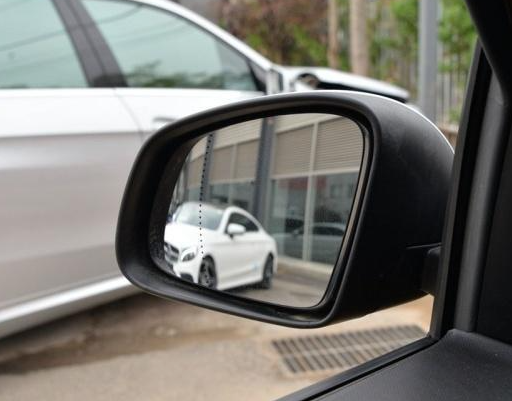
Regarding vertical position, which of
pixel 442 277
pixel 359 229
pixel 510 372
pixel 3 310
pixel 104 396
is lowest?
pixel 104 396

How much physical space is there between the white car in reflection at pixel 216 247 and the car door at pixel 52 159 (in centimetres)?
140

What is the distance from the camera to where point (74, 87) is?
283 centimetres

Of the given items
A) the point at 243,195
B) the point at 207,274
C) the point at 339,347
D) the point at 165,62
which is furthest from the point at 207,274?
the point at 165,62

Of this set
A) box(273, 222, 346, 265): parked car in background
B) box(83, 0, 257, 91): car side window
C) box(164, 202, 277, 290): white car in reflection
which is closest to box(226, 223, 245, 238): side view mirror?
box(164, 202, 277, 290): white car in reflection

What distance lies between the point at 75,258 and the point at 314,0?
1128 cm

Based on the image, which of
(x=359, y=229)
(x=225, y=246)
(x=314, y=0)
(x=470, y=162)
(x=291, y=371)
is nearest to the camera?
(x=359, y=229)

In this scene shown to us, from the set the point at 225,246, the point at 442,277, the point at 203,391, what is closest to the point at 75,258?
the point at 203,391

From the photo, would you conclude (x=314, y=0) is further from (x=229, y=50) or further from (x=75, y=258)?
(x=75, y=258)

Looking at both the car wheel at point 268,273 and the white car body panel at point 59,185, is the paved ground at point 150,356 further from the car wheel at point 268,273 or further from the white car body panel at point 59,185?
the car wheel at point 268,273

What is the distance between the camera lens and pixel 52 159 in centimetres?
263

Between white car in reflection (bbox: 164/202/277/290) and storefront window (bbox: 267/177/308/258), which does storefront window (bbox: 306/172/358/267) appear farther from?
white car in reflection (bbox: 164/202/277/290)

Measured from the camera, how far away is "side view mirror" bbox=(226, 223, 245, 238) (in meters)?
1.35

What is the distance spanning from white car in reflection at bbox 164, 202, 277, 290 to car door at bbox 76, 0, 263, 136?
1.76 m

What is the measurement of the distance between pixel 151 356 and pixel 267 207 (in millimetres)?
1870
